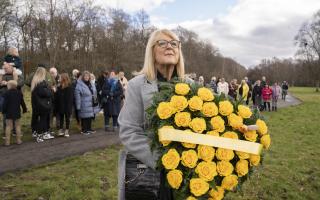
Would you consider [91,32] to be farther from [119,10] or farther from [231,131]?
[231,131]

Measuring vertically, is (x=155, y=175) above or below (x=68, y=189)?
above

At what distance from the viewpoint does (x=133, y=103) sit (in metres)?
2.81

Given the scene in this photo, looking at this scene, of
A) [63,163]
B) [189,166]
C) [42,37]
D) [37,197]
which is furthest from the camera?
[42,37]

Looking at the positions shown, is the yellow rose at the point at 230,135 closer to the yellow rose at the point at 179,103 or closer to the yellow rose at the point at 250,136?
the yellow rose at the point at 250,136

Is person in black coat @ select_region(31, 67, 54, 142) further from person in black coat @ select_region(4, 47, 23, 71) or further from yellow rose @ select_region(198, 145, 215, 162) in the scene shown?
yellow rose @ select_region(198, 145, 215, 162)

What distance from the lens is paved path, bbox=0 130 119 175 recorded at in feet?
26.1

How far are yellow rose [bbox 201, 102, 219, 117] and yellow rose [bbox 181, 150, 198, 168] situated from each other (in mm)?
266

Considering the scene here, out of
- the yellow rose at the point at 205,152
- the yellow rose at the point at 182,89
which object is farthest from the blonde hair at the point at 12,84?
the yellow rose at the point at 205,152

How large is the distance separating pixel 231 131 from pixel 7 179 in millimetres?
5568

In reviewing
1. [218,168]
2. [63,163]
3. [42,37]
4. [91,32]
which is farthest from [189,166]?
[91,32]

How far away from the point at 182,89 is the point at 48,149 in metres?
7.53

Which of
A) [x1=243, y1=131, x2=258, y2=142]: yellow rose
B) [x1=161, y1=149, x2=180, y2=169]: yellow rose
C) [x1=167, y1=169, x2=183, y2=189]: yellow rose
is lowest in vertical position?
[x1=167, y1=169, x2=183, y2=189]: yellow rose

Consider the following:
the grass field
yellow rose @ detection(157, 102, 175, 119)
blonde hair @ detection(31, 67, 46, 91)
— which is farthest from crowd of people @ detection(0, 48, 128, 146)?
yellow rose @ detection(157, 102, 175, 119)

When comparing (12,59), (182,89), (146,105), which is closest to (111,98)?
(12,59)
